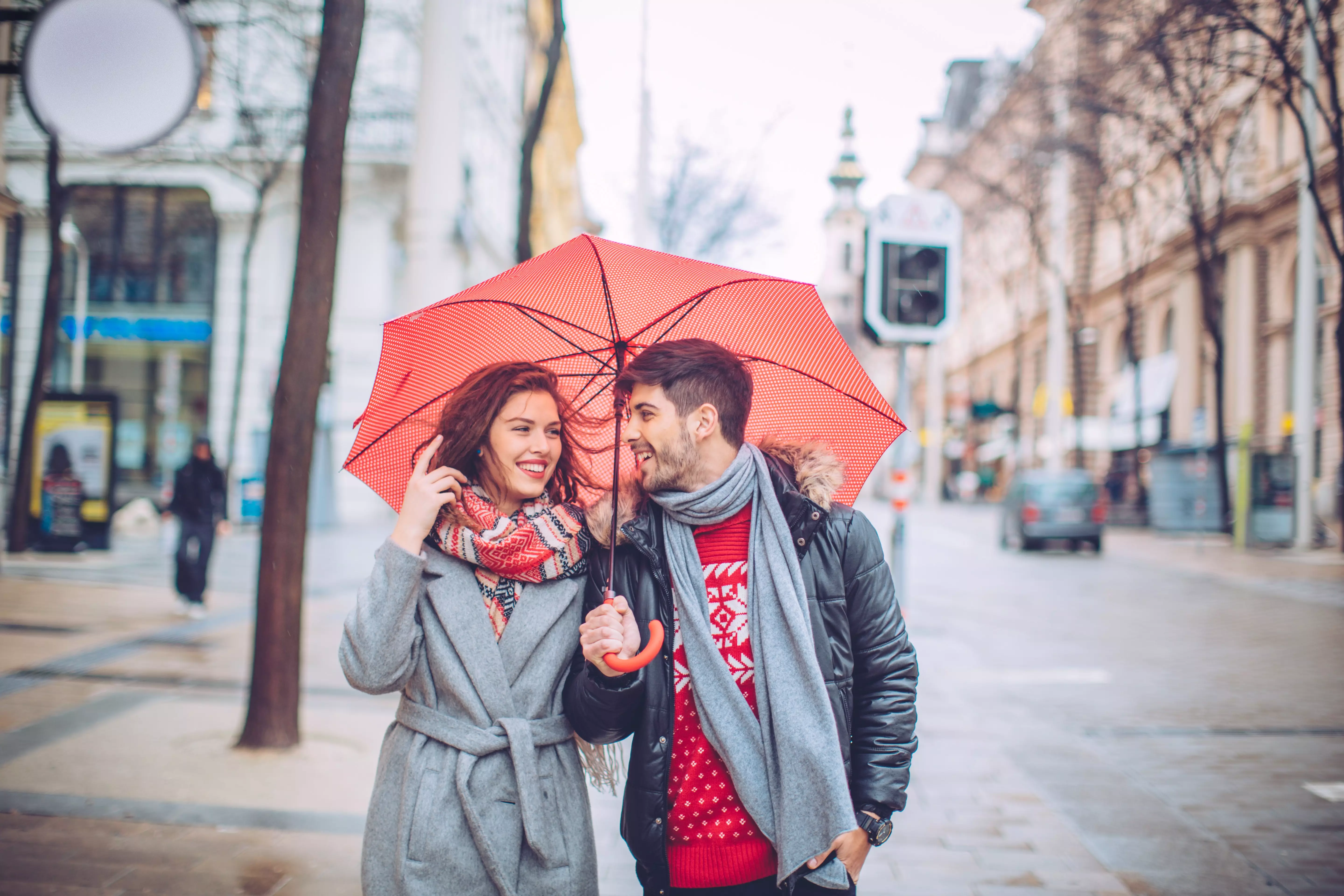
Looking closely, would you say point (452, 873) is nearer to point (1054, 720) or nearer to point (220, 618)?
point (1054, 720)

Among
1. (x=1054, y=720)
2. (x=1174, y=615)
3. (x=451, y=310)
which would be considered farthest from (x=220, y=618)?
(x=1174, y=615)

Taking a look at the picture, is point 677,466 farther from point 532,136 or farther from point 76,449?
point 76,449

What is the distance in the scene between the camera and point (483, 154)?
2689cm

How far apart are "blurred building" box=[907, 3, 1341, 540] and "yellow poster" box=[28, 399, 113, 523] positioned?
52.8 feet

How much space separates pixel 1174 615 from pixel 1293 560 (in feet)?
25.7

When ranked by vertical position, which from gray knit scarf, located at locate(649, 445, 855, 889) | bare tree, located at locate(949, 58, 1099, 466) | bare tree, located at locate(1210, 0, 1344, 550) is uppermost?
bare tree, located at locate(949, 58, 1099, 466)

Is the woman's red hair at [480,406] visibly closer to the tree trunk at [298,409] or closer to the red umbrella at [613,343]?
the red umbrella at [613,343]

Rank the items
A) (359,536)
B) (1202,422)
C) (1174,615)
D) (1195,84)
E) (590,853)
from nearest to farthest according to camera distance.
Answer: (590,853) < (1174,615) < (1195,84) < (359,536) < (1202,422)

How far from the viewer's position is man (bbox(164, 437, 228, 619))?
9.12 meters

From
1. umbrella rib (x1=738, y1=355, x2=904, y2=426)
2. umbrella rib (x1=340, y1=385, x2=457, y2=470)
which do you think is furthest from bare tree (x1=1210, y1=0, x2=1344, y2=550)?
umbrella rib (x1=340, y1=385, x2=457, y2=470)

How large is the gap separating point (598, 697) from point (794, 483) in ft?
2.17

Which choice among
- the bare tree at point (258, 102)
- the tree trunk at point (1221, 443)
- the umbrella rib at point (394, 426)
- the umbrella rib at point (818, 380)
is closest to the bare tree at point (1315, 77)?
the tree trunk at point (1221, 443)

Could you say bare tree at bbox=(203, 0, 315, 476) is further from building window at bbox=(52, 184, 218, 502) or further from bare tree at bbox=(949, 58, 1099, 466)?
bare tree at bbox=(949, 58, 1099, 466)

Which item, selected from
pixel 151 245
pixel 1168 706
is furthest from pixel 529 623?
pixel 151 245
